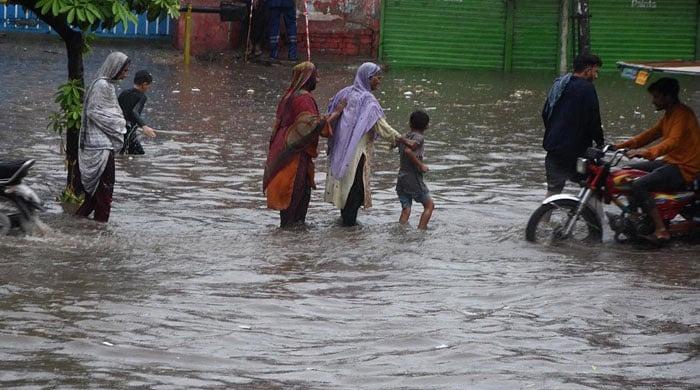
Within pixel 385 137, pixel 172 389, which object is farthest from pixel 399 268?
pixel 172 389

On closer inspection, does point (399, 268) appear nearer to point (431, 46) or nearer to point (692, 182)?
point (692, 182)

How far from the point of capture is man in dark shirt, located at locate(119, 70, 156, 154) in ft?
41.4

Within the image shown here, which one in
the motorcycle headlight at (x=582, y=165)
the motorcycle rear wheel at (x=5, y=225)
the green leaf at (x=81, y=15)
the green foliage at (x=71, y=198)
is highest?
the green leaf at (x=81, y=15)

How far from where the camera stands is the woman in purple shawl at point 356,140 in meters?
10.8

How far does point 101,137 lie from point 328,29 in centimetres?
1469

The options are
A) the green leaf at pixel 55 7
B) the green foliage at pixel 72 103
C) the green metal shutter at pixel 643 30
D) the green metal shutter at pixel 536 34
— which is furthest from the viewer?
the green metal shutter at pixel 643 30

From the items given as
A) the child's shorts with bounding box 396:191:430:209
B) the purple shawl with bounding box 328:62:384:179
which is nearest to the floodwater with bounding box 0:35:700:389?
the child's shorts with bounding box 396:191:430:209

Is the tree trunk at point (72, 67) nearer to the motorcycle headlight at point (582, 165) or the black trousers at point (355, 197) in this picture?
the black trousers at point (355, 197)

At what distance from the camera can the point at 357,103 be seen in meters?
10.8

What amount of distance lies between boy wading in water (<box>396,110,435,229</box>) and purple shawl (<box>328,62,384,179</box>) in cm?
30

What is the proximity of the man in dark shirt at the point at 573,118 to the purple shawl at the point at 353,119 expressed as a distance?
145 centimetres

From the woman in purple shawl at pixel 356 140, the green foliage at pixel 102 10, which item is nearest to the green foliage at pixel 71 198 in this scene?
the green foliage at pixel 102 10

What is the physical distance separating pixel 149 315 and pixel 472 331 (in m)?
1.86

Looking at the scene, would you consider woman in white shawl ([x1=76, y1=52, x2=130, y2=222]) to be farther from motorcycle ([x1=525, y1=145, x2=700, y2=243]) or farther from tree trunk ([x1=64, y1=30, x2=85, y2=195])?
motorcycle ([x1=525, y1=145, x2=700, y2=243])
